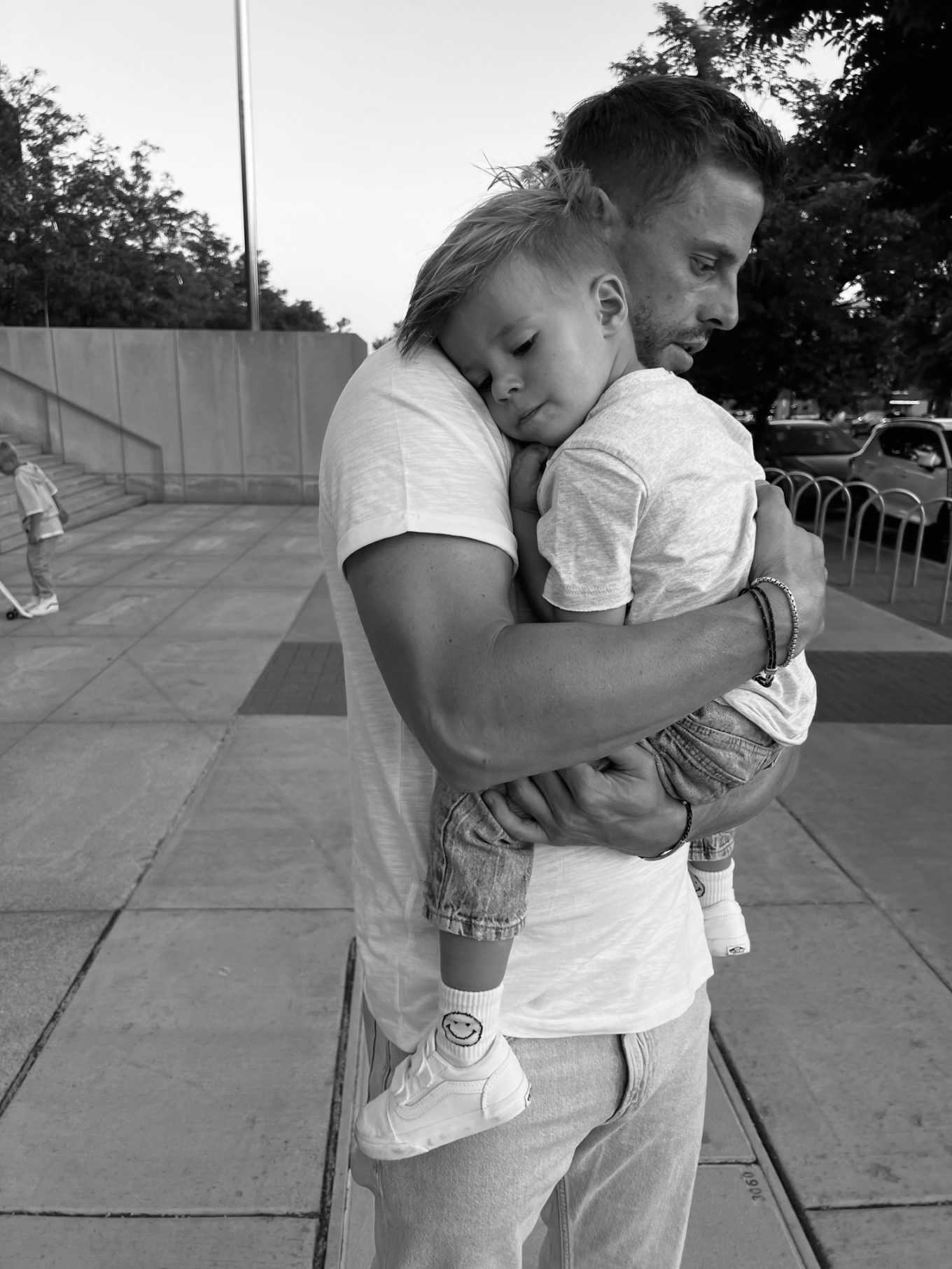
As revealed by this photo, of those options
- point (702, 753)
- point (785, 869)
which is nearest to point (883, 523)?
point (785, 869)

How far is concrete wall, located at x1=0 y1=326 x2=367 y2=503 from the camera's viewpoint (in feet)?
57.0

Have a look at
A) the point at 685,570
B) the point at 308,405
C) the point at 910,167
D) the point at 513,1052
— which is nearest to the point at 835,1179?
the point at 513,1052

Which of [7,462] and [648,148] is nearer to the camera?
[648,148]

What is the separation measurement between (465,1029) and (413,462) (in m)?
0.69

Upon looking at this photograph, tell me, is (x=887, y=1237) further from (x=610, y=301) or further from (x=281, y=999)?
(x=610, y=301)

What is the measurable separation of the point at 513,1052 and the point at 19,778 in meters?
4.36

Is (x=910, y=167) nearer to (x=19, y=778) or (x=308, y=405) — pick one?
(x=19, y=778)

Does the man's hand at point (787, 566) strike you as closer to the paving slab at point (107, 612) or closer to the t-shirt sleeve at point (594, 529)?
the t-shirt sleeve at point (594, 529)

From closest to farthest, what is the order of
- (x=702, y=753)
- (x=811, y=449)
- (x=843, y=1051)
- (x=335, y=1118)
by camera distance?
(x=702, y=753) < (x=335, y=1118) < (x=843, y=1051) < (x=811, y=449)

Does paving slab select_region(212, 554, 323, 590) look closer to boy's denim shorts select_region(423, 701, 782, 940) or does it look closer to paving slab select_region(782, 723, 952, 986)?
paving slab select_region(782, 723, 952, 986)

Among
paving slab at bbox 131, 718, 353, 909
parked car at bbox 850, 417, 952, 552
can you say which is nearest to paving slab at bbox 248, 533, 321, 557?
paving slab at bbox 131, 718, 353, 909

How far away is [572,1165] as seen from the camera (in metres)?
1.51

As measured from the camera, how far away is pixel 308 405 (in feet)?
57.7

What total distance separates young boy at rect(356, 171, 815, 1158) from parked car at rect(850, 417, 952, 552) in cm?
1261
